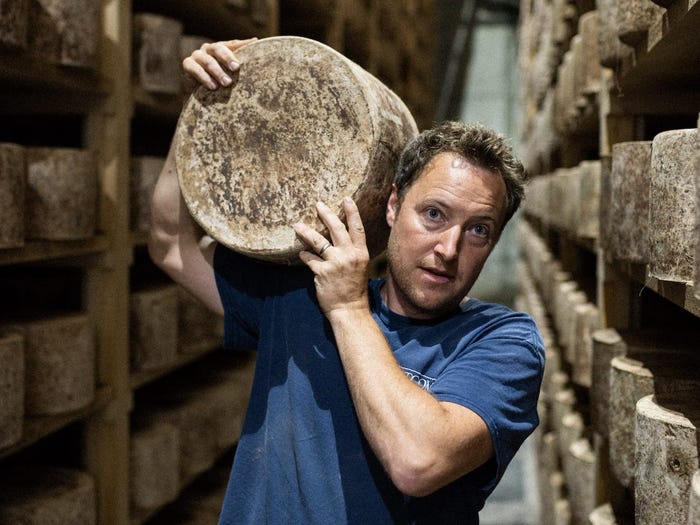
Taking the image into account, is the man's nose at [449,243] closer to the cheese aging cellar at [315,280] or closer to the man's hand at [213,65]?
the cheese aging cellar at [315,280]

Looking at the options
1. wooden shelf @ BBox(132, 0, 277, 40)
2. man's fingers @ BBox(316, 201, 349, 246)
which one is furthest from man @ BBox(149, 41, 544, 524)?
wooden shelf @ BBox(132, 0, 277, 40)

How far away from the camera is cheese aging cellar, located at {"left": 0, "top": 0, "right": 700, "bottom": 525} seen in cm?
159

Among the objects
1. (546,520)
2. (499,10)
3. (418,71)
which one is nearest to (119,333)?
(546,520)

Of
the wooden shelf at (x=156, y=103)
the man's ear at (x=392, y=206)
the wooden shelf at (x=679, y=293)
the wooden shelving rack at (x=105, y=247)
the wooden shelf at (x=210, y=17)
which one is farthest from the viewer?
the wooden shelf at (x=210, y=17)

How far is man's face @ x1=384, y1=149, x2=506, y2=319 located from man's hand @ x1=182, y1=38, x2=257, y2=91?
511 mm

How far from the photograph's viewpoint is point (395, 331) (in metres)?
1.85

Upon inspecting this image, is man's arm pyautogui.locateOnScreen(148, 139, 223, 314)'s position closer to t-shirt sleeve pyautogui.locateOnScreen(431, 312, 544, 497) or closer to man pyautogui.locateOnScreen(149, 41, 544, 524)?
man pyautogui.locateOnScreen(149, 41, 544, 524)

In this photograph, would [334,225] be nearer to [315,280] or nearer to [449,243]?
[315,280]

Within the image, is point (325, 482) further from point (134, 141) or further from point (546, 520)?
point (546, 520)

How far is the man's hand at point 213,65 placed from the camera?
191cm

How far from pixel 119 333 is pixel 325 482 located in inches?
48.6

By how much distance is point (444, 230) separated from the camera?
1.77 m

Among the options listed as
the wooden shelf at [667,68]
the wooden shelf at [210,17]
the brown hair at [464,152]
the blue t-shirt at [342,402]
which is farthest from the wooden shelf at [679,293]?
the wooden shelf at [210,17]

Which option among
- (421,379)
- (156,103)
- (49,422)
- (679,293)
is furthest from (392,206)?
(156,103)
